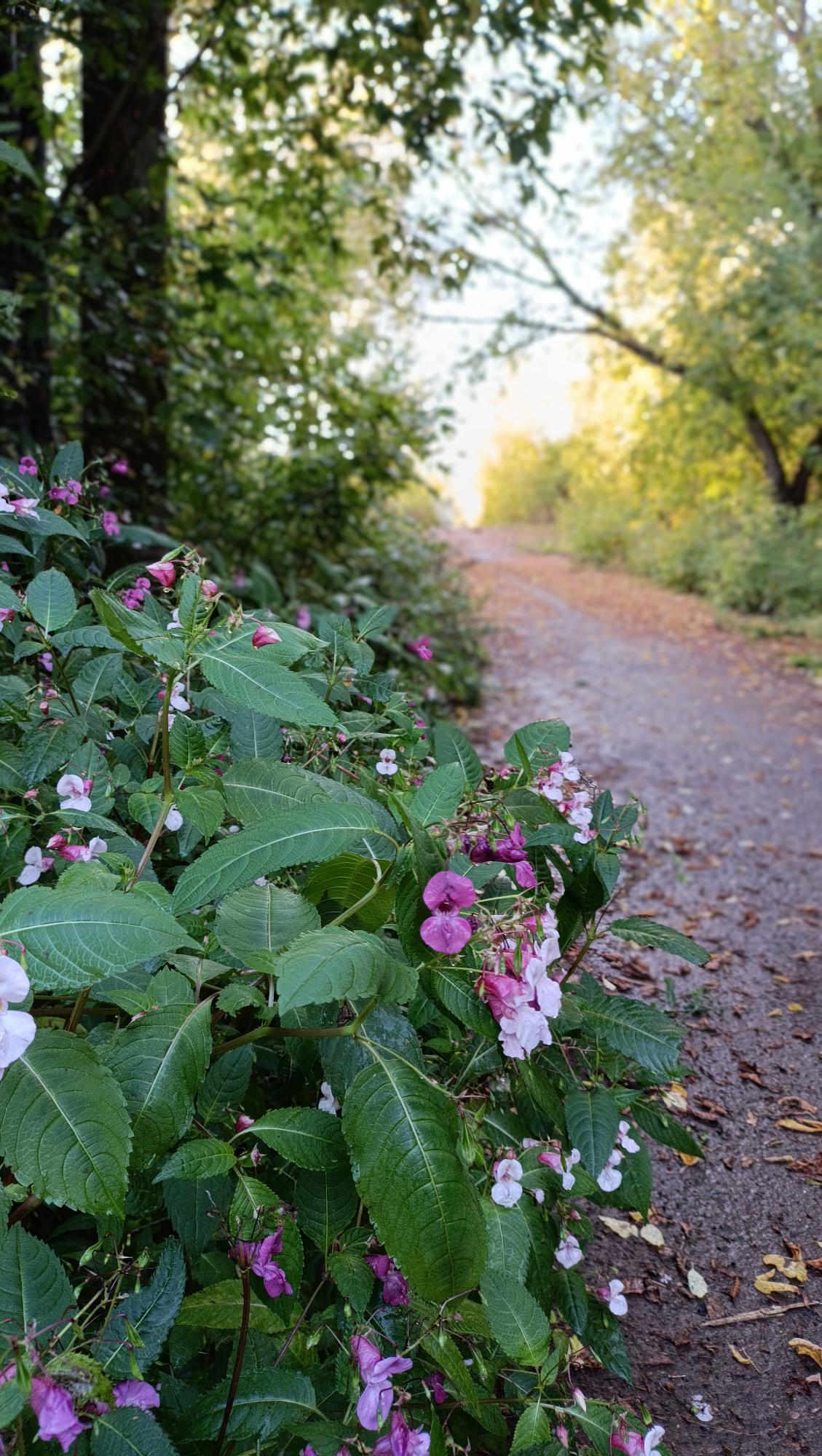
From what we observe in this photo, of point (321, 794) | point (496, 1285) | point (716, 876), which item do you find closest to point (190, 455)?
point (716, 876)

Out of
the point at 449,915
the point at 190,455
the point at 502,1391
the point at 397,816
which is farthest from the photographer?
the point at 190,455

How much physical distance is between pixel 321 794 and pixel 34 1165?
514 mm

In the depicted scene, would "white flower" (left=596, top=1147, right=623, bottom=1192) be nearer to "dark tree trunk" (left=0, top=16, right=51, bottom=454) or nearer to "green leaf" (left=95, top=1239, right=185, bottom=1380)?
"green leaf" (left=95, top=1239, right=185, bottom=1380)

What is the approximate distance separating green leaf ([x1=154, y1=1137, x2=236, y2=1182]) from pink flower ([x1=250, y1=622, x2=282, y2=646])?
58 cm

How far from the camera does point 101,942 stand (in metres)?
0.87

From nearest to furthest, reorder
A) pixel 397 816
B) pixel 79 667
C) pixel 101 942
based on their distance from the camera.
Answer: pixel 101 942 < pixel 397 816 < pixel 79 667

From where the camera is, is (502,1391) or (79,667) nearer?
(502,1391)

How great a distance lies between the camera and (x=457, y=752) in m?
1.46

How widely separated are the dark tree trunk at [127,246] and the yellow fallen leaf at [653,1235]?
11.4ft

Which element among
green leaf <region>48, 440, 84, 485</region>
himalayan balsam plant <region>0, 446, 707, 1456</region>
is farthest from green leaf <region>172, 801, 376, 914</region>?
green leaf <region>48, 440, 84, 485</region>

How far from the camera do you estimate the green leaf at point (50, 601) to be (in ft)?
4.58

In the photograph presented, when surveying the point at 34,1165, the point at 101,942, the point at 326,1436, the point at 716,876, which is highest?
the point at 101,942

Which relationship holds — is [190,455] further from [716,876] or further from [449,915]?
[449,915]

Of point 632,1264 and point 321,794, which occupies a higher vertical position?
point 321,794
